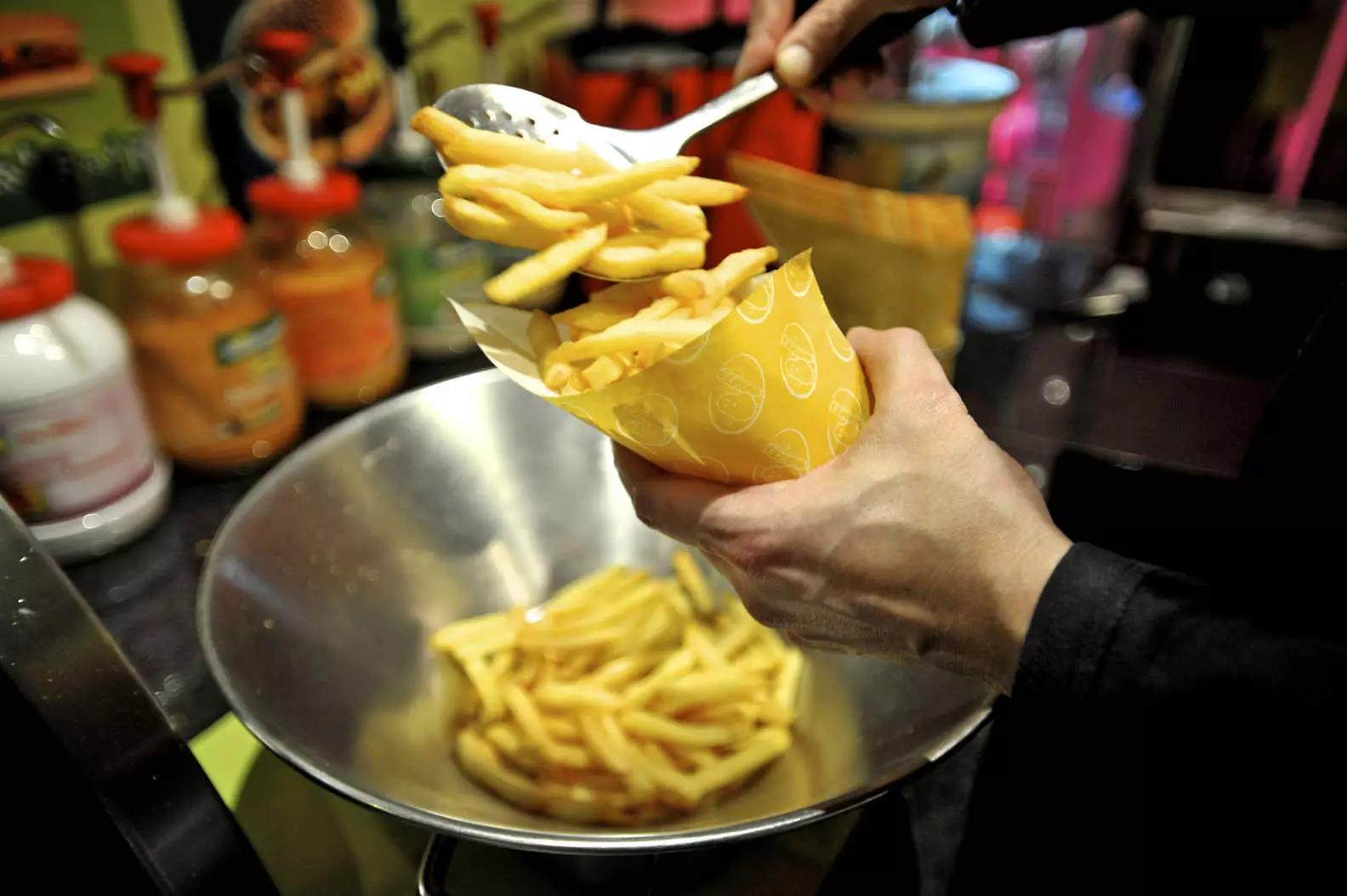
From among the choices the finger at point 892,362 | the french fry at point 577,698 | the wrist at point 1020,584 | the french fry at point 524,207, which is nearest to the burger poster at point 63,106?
the french fry at point 524,207

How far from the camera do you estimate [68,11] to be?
110cm

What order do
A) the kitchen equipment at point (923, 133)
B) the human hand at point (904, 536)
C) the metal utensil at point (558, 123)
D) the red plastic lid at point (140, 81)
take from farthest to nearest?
1. the kitchen equipment at point (923, 133)
2. the red plastic lid at point (140, 81)
3. the metal utensil at point (558, 123)
4. the human hand at point (904, 536)

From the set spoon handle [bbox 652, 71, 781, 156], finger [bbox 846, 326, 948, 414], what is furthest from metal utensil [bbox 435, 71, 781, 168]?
finger [bbox 846, 326, 948, 414]

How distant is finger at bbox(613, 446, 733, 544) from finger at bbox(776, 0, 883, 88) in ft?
1.35

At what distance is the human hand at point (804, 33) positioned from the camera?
2.72 feet

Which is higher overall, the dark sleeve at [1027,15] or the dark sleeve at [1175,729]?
the dark sleeve at [1027,15]

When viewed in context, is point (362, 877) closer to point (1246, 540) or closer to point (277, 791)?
point (277, 791)

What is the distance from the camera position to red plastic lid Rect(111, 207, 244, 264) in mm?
1016

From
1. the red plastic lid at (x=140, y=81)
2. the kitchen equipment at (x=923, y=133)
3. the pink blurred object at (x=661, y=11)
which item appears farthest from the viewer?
the pink blurred object at (x=661, y=11)

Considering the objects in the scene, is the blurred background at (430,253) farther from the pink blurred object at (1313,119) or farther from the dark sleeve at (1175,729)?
the dark sleeve at (1175,729)

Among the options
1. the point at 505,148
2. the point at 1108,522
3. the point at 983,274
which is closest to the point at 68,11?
the point at 505,148

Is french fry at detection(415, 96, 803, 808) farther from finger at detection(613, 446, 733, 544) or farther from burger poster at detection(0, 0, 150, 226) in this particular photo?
burger poster at detection(0, 0, 150, 226)

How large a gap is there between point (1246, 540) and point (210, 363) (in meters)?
1.21

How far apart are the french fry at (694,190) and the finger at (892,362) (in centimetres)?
16
